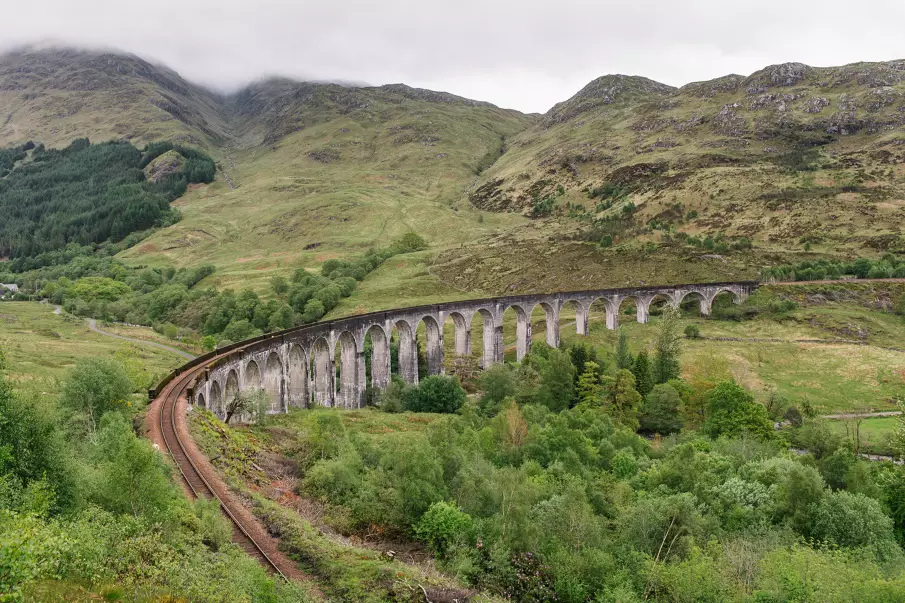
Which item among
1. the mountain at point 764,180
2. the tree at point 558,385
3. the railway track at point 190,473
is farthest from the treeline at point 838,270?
the railway track at point 190,473

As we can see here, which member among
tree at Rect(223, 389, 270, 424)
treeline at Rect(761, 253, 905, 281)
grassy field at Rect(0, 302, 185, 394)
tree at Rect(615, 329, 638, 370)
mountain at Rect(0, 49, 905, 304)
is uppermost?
mountain at Rect(0, 49, 905, 304)

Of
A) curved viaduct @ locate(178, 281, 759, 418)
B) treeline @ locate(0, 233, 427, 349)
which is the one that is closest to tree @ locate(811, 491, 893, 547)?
curved viaduct @ locate(178, 281, 759, 418)

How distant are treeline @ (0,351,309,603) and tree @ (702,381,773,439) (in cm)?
4260

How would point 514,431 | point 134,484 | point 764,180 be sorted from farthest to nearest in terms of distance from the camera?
point 764,180 < point 514,431 < point 134,484

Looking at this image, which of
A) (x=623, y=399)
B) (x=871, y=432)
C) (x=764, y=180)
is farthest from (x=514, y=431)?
(x=764, y=180)

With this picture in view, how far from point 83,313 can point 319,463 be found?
10949 centimetres

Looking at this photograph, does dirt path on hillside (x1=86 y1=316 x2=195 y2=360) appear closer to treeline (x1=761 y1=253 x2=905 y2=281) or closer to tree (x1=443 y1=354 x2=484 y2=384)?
tree (x1=443 y1=354 x2=484 y2=384)

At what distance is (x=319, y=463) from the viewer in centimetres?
2827

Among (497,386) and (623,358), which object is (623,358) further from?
(497,386)

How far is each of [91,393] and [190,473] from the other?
11.1m

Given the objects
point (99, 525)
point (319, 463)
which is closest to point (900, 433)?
point (319, 463)

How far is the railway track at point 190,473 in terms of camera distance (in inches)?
707

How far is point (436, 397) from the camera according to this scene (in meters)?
61.2

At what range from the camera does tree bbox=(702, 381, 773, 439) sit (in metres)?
46.6
